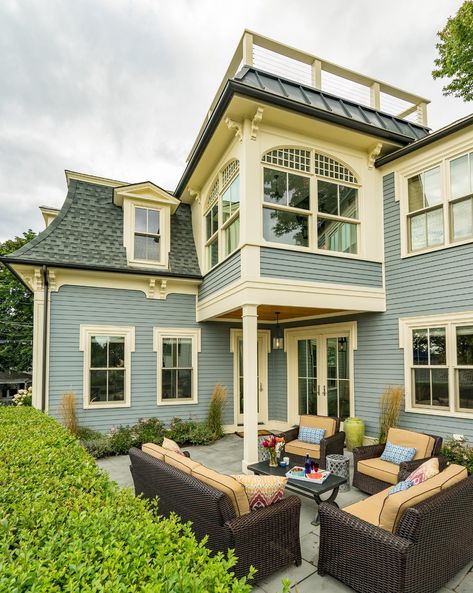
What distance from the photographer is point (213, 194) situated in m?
7.77

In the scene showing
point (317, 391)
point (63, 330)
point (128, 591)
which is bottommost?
point (317, 391)

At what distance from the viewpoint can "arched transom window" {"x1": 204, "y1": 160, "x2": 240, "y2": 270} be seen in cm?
Result: 639

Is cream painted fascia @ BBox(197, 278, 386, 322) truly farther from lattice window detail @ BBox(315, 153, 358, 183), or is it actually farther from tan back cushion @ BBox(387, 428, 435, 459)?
tan back cushion @ BBox(387, 428, 435, 459)

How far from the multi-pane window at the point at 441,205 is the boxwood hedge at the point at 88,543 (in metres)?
6.04

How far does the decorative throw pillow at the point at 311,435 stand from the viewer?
5867 millimetres

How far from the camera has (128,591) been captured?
4.10 ft

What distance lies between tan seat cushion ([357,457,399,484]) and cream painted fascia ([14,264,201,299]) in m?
5.13

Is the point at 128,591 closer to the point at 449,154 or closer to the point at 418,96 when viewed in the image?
the point at 449,154

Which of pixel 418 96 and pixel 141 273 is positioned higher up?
pixel 418 96

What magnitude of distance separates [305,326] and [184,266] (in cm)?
327

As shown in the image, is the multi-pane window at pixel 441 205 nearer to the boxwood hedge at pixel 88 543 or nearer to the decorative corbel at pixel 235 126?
the decorative corbel at pixel 235 126

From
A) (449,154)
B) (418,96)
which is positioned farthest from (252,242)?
(418,96)

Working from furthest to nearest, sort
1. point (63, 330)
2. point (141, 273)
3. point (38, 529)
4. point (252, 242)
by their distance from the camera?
point (141, 273)
point (63, 330)
point (252, 242)
point (38, 529)

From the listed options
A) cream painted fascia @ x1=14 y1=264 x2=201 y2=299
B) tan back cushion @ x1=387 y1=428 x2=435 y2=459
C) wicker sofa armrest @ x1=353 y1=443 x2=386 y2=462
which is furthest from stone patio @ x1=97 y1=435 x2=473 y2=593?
cream painted fascia @ x1=14 y1=264 x2=201 y2=299
